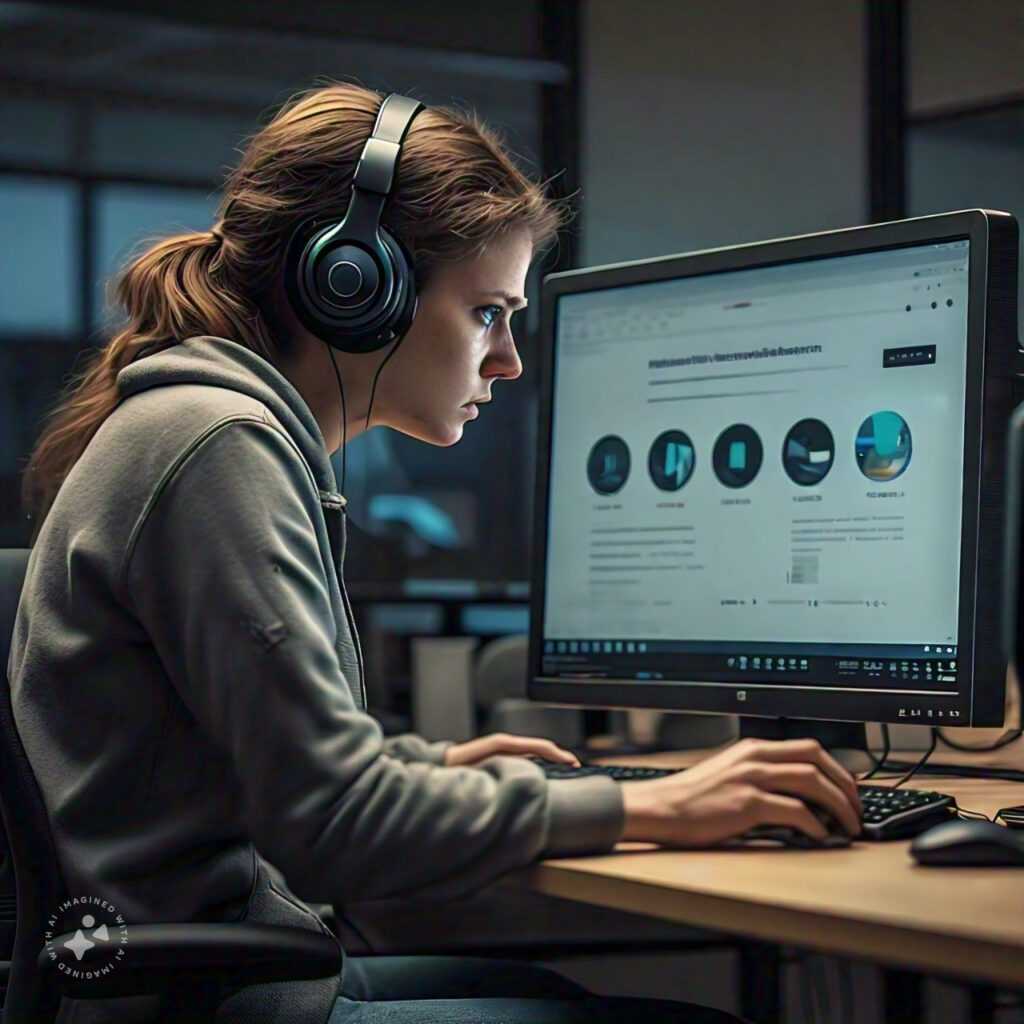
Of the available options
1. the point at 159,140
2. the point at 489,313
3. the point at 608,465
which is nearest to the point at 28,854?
the point at 489,313

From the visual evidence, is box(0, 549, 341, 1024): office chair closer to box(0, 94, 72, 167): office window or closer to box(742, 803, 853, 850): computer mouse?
box(742, 803, 853, 850): computer mouse

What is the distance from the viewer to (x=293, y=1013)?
0.99 metres

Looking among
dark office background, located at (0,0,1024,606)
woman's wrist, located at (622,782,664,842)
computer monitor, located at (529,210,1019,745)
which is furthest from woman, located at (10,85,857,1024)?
dark office background, located at (0,0,1024,606)

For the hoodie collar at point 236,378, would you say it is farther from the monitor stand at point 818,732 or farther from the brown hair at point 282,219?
the monitor stand at point 818,732

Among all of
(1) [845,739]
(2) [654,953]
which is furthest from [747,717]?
(2) [654,953]

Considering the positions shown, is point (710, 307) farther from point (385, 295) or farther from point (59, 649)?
point (59, 649)

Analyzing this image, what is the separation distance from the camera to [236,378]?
1.01m

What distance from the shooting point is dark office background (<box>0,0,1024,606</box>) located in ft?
9.86

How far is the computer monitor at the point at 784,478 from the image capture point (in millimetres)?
1208

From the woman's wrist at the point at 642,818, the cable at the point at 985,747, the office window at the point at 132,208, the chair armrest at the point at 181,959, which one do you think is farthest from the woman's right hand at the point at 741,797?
the office window at the point at 132,208

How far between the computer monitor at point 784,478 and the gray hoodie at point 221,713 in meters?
0.41

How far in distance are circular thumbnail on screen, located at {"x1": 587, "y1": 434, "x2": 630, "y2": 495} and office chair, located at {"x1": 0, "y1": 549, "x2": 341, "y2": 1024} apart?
63cm

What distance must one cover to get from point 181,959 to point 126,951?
0.03 metres

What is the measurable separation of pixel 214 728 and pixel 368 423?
0.44 metres
